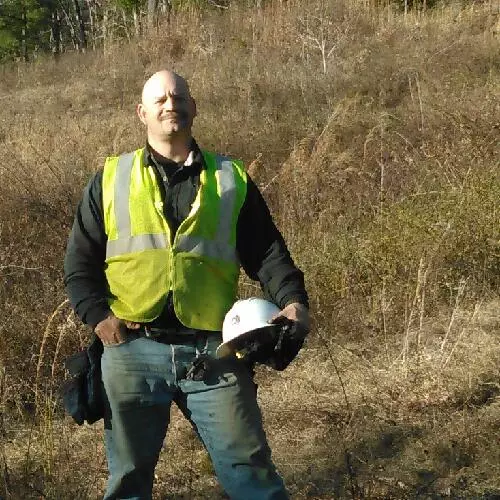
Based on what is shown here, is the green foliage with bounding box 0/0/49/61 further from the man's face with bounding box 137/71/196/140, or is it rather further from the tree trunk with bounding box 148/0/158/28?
the man's face with bounding box 137/71/196/140

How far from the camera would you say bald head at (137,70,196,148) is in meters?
2.59

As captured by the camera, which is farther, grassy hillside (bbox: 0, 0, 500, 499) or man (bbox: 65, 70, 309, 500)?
grassy hillside (bbox: 0, 0, 500, 499)

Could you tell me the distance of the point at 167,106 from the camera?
2582mm

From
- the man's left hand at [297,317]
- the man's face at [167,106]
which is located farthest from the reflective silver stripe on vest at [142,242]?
the man's left hand at [297,317]

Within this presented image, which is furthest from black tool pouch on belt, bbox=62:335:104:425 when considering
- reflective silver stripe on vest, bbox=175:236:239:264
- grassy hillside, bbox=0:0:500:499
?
grassy hillside, bbox=0:0:500:499

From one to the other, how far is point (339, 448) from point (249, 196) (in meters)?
1.75

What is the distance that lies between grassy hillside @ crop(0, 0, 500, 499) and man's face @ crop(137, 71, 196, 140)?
5.35 ft

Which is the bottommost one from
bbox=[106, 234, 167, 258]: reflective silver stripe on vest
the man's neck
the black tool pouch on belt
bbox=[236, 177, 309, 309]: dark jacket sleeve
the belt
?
the black tool pouch on belt

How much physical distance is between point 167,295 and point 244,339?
0.93 feet

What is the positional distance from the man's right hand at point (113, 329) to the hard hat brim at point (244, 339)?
Result: 29 centimetres

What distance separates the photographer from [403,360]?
4613mm

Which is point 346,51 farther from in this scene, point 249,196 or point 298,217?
point 249,196

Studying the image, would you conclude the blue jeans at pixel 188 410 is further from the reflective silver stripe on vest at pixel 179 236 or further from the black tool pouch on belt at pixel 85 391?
the reflective silver stripe on vest at pixel 179 236

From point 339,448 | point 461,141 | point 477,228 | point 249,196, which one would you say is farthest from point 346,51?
point 249,196
